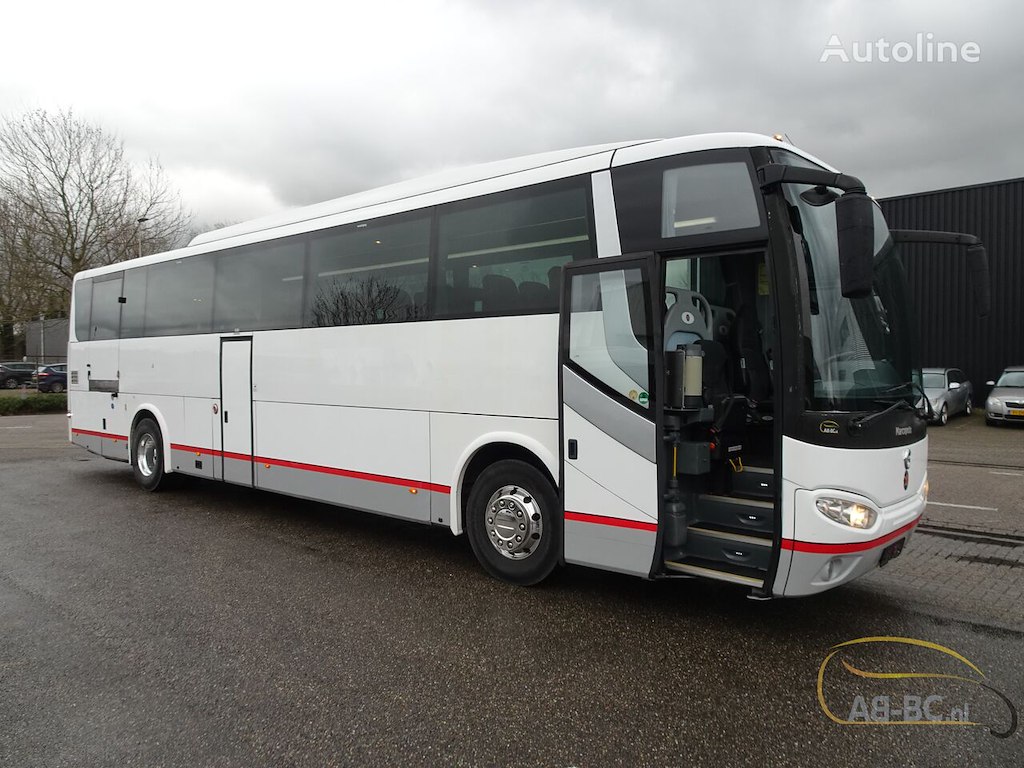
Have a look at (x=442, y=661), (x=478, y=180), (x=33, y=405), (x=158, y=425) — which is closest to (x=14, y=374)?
(x=33, y=405)

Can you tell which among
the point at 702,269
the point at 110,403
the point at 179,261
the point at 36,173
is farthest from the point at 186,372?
the point at 36,173

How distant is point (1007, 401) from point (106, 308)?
2044 cm

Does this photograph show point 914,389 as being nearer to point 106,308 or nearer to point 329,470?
point 329,470

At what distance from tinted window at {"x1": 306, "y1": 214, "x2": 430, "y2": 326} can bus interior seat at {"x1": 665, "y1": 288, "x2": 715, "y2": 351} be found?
216 centimetres

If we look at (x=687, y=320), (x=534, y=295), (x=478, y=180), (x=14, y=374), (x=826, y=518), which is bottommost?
(x=826, y=518)

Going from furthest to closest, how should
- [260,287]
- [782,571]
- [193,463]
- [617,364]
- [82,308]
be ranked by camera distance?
[82,308] < [193,463] < [260,287] < [617,364] < [782,571]

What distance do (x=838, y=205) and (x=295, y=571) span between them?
193 inches

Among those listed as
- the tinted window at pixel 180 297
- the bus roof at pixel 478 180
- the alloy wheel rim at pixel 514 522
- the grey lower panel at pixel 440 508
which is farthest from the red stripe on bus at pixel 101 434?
the alloy wheel rim at pixel 514 522

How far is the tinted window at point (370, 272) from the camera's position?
591cm

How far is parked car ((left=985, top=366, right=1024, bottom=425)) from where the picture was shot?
17344 mm

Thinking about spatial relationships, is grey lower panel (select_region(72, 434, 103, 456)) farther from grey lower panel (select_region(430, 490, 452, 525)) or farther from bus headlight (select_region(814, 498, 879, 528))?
bus headlight (select_region(814, 498, 879, 528))

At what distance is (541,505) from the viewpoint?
5.02 m

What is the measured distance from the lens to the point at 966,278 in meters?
21.3

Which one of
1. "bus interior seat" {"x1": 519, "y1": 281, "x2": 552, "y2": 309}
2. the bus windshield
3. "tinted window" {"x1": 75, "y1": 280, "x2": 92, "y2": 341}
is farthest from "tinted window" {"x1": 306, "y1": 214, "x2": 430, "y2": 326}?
"tinted window" {"x1": 75, "y1": 280, "x2": 92, "y2": 341}
